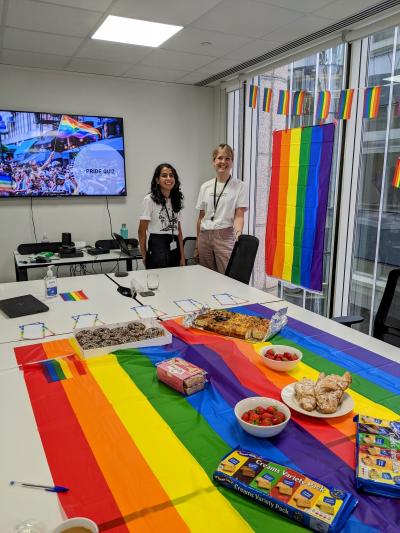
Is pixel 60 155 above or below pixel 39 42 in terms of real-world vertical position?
below

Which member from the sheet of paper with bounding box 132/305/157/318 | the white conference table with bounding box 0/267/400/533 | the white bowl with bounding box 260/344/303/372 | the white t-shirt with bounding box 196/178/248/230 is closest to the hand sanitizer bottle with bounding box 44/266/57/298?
the white conference table with bounding box 0/267/400/533

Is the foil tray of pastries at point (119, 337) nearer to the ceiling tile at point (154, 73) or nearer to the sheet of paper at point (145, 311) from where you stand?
the sheet of paper at point (145, 311)

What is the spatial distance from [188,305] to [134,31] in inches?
91.6

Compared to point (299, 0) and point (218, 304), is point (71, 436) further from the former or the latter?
point (299, 0)

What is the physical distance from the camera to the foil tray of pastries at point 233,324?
1.94 meters

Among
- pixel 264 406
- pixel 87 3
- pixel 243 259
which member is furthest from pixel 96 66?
pixel 264 406

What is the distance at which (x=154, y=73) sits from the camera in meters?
4.64

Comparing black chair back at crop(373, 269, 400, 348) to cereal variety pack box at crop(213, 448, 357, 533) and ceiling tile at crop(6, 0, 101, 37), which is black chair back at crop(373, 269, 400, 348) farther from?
ceiling tile at crop(6, 0, 101, 37)

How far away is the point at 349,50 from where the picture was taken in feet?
11.0

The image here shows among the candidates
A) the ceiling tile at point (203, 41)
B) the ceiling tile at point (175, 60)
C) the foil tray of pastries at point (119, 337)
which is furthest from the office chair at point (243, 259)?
the ceiling tile at point (175, 60)

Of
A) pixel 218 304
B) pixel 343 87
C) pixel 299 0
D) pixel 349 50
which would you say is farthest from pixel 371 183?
pixel 218 304

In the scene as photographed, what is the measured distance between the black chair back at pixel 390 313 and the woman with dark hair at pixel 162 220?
1.88 meters

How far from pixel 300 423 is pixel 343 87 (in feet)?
10.0

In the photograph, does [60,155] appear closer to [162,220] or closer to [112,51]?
[112,51]
